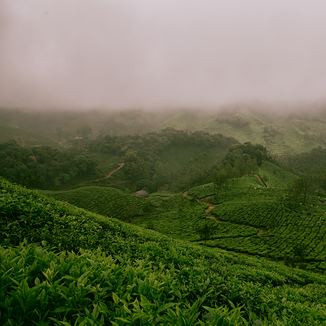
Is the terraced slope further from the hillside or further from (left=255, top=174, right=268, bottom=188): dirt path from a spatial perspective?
(left=255, top=174, right=268, bottom=188): dirt path

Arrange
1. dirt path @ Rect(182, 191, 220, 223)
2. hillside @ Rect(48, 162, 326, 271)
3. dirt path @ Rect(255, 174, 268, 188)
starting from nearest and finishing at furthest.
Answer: hillside @ Rect(48, 162, 326, 271) < dirt path @ Rect(182, 191, 220, 223) < dirt path @ Rect(255, 174, 268, 188)

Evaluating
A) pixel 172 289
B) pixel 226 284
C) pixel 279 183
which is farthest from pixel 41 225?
pixel 279 183

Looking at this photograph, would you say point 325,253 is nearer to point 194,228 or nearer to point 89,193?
point 194,228

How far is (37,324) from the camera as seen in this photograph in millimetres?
3961

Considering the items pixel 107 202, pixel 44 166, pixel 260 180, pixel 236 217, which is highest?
pixel 236 217

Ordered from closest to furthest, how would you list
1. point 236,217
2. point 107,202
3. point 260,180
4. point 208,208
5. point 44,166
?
point 236,217
point 208,208
point 107,202
point 260,180
point 44,166

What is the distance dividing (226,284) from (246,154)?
177 m

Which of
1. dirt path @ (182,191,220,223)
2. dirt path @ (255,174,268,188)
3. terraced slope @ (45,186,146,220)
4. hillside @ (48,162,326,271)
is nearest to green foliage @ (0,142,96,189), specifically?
terraced slope @ (45,186,146,220)

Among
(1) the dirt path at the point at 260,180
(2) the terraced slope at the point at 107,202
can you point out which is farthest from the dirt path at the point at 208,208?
(1) the dirt path at the point at 260,180

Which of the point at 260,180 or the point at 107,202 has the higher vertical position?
the point at 260,180

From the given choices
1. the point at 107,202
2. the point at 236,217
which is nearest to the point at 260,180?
the point at 236,217

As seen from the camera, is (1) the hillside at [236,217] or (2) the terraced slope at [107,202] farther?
(2) the terraced slope at [107,202]

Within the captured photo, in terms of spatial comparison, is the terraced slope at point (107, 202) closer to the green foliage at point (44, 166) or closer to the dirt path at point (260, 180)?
the green foliage at point (44, 166)

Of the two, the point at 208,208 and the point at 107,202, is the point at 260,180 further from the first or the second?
the point at 107,202
